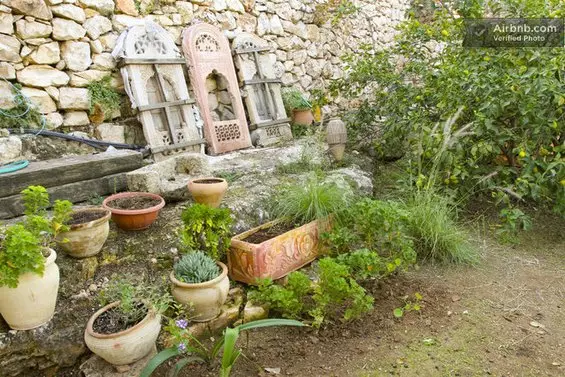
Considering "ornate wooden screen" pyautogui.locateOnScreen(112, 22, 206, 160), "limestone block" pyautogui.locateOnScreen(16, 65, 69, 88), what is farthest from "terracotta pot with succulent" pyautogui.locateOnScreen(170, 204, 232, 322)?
"limestone block" pyautogui.locateOnScreen(16, 65, 69, 88)

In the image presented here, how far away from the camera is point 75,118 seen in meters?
3.65

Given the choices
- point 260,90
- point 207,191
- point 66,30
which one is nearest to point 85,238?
point 207,191

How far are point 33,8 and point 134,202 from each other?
76.6 inches

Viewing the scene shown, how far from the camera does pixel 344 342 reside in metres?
2.21

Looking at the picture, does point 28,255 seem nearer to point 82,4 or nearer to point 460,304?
point 460,304

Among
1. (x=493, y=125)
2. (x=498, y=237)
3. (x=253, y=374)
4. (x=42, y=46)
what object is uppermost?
(x=42, y=46)

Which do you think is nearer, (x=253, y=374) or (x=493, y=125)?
(x=253, y=374)

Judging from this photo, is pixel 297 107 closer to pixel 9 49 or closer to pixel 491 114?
pixel 491 114

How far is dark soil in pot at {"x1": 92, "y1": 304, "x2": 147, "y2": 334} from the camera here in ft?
6.39

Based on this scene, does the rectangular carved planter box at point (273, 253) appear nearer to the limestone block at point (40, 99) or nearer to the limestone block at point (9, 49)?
the limestone block at point (40, 99)

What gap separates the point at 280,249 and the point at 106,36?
2629mm

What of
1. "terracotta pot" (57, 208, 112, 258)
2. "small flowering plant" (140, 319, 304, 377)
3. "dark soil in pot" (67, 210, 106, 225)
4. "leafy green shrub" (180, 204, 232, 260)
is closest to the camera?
"small flowering plant" (140, 319, 304, 377)

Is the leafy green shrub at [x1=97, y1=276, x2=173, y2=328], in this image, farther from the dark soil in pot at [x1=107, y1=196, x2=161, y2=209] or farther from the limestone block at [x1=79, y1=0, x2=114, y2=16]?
the limestone block at [x1=79, y1=0, x2=114, y2=16]

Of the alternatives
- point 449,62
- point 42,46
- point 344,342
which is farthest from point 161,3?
point 344,342
